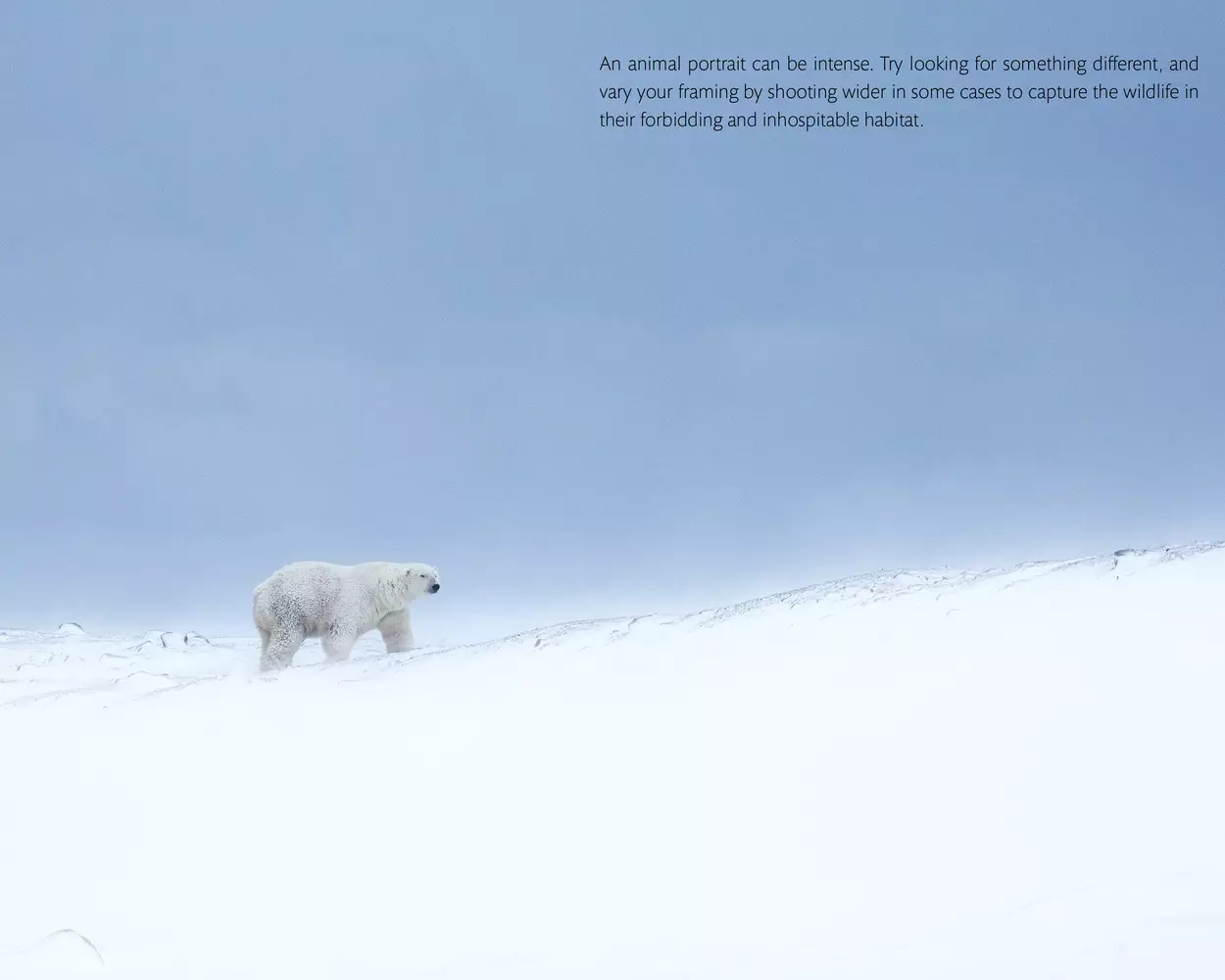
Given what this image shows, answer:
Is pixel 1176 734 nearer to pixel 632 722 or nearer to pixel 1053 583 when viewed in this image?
pixel 1053 583

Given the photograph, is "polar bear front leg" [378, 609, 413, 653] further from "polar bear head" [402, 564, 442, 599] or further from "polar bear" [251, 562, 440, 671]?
"polar bear head" [402, 564, 442, 599]

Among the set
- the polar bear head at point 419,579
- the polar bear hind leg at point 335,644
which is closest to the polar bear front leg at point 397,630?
the polar bear head at point 419,579

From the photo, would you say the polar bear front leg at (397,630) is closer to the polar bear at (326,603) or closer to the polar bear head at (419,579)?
the polar bear at (326,603)

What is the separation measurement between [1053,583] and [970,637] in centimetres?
106

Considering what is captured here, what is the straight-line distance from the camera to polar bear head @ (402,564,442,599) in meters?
12.0

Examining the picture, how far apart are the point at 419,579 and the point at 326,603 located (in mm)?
1172

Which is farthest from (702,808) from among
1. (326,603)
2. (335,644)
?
(326,603)

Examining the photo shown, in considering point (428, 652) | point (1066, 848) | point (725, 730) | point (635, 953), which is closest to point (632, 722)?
point (725, 730)

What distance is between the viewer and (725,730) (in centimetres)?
511

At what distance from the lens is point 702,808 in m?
4.47

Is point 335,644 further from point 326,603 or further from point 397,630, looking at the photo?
point 397,630

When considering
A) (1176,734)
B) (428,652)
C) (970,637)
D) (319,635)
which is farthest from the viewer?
(319,635)

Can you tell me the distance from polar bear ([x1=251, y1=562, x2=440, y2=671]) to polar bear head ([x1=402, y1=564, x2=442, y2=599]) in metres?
0.01

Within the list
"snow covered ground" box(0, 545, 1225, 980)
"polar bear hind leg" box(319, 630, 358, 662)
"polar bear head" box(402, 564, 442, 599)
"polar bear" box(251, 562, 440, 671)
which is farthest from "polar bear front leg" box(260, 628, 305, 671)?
"snow covered ground" box(0, 545, 1225, 980)
